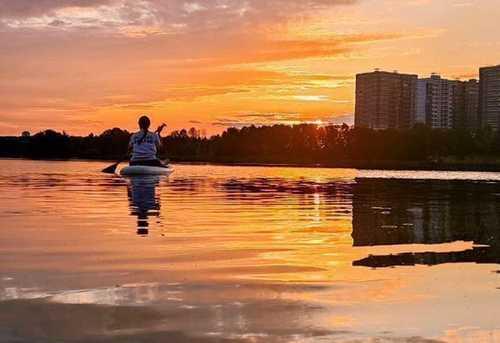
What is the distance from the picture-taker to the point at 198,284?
5891 mm

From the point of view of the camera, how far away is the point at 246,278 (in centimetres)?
622

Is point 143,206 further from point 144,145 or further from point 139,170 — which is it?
point 139,170

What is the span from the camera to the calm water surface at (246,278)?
14.6 feet

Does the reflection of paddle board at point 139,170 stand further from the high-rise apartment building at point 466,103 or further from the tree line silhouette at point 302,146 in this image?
the high-rise apartment building at point 466,103

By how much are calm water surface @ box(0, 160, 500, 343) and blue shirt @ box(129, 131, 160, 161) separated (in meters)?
14.3

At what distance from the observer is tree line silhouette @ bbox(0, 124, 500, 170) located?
9788cm

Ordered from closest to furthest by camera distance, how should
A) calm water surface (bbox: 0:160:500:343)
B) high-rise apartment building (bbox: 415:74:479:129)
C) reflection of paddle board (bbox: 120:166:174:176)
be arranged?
calm water surface (bbox: 0:160:500:343) → reflection of paddle board (bbox: 120:166:174:176) → high-rise apartment building (bbox: 415:74:479:129)

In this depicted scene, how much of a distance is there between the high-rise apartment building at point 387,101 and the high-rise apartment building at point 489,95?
48.2 ft

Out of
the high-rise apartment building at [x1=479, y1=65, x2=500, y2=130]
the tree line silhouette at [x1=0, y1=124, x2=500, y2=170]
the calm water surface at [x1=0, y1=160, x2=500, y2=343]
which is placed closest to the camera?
the calm water surface at [x1=0, y1=160, x2=500, y2=343]

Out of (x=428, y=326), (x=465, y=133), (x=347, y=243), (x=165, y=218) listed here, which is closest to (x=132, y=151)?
(x=165, y=218)

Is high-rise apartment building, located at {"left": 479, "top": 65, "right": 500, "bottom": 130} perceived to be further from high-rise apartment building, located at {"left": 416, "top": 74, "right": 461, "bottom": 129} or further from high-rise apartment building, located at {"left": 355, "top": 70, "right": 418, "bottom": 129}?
high-rise apartment building, located at {"left": 355, "top": 70, "right": 418, "bottom": 129}

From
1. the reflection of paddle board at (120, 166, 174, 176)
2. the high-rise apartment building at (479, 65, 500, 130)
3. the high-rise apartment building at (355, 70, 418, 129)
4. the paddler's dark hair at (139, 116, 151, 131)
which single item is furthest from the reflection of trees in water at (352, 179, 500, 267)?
the high-rise apartment building at (355, 70, 418, 129)

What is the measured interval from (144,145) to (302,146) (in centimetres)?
7987

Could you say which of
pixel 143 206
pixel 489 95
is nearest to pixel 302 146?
pixel 489 95
